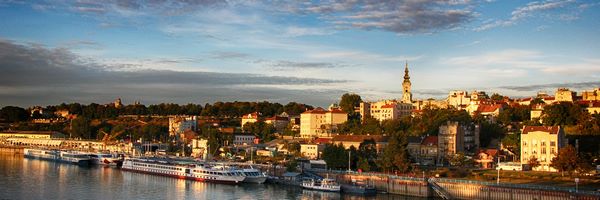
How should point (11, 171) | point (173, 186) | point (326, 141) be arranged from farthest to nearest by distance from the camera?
point (326, 141) < point (11, 171) < point (173, 186)

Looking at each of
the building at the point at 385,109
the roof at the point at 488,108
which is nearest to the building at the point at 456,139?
the roof at the point at 488,108

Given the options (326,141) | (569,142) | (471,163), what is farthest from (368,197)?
(326,141)

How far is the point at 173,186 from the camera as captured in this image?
47125 mm

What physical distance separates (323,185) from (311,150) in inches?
738

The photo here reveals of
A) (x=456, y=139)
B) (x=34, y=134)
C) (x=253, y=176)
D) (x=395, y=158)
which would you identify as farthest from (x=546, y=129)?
(x=34, y=134)

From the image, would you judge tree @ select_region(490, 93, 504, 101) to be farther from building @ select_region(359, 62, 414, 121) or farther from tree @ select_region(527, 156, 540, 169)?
tree @ select_region(527, 156, 540, 169)

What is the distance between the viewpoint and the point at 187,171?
53.7 metres

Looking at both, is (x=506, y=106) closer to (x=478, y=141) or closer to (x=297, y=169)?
(x=478, y=141)

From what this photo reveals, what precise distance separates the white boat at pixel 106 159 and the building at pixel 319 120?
22847 millimetres

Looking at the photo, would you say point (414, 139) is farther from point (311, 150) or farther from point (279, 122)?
point (279, 122)

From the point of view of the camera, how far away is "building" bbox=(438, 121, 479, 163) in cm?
5481

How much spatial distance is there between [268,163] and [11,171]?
21.8 meters

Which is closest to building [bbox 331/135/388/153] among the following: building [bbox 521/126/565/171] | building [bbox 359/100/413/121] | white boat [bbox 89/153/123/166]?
building [bbox 521/126/565/171]

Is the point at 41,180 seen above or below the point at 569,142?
below
